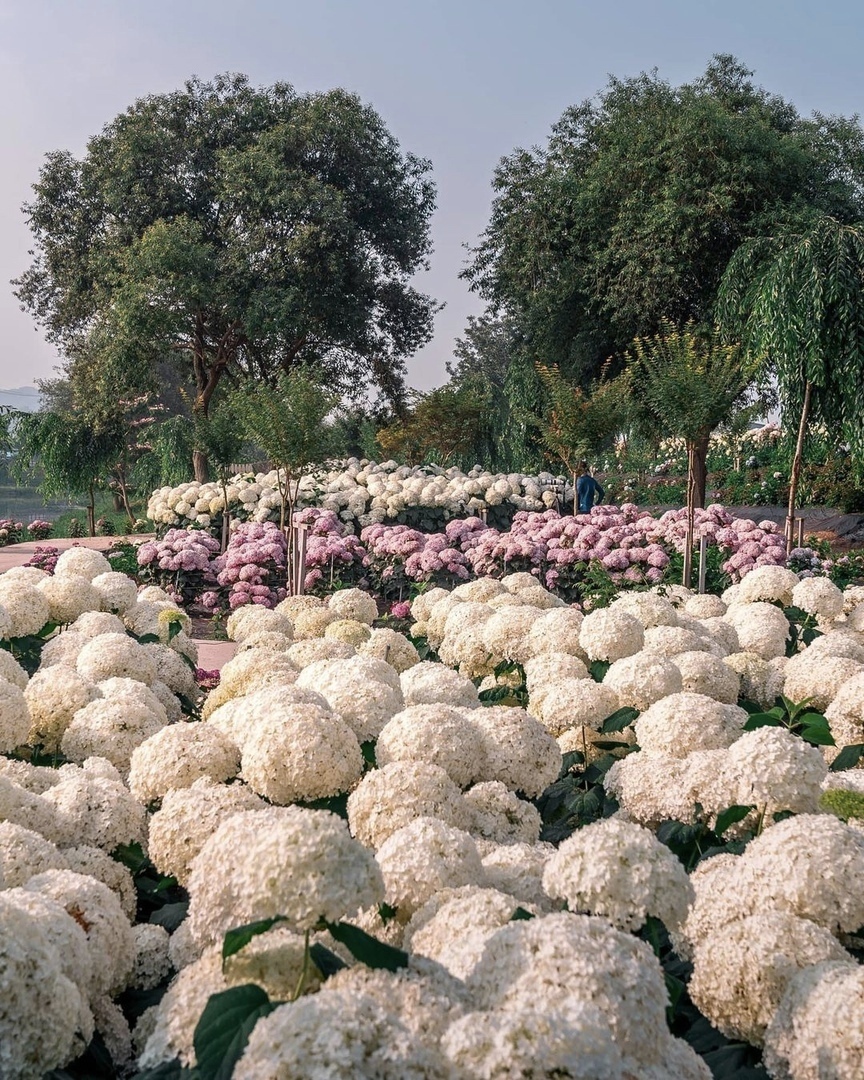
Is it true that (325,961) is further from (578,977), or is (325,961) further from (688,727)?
(688,727)

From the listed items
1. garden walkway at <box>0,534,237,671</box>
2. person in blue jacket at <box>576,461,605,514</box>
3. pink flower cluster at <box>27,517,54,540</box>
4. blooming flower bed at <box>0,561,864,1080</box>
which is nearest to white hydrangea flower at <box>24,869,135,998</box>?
blooming flower bed at <box>0,561,864,1080</box>

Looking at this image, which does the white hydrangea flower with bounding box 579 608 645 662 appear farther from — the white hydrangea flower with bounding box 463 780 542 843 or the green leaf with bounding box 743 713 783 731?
the white hydrangea flower with bounding box 463 780 542 843

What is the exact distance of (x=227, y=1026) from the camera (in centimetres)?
110

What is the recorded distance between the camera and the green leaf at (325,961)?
3.92ft

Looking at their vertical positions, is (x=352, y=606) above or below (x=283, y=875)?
below

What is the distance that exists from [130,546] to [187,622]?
10541mm

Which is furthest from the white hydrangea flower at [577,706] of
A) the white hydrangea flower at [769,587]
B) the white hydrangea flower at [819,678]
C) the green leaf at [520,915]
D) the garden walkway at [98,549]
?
the garden walkway at [98,549]

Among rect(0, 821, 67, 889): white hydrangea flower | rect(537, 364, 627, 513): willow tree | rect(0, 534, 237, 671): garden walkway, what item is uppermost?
rect(537, 364, 627, 513): willow tree

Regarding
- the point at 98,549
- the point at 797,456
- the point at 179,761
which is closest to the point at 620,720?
the point at 179,761

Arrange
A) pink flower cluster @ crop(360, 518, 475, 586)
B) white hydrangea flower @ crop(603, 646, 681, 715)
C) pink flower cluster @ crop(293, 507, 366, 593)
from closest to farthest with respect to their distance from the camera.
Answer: white hydrangea flower @ crop(603, 646, 681, 715)
pink flower cluster @ crop(360, 518, 475, 586)
pink flower cluster @ crop(293, 507, 366, 593)

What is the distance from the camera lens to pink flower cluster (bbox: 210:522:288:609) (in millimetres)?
9734

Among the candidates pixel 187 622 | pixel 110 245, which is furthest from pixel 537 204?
pixel 187 622

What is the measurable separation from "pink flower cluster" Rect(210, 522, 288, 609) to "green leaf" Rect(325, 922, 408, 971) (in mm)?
8418

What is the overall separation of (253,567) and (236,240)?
16089 millimetres
